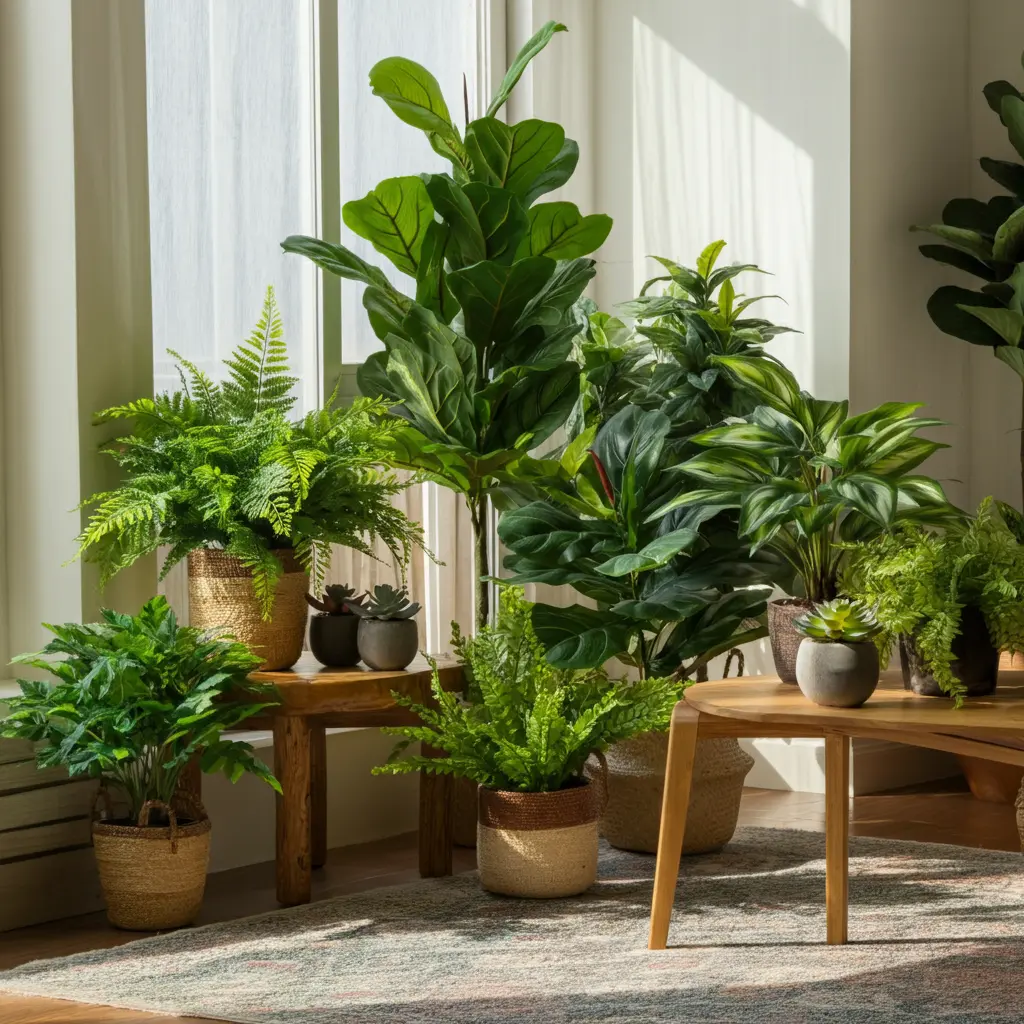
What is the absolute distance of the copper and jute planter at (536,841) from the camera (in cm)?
319

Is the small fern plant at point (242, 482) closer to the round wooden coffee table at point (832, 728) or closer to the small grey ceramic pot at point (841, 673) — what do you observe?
the round wooden coffee table at point (832, 728)

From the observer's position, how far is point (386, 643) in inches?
131

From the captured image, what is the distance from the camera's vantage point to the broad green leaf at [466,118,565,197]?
11.9 feet

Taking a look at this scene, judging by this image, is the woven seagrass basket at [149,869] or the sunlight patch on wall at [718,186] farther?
the sunlight patch on wall at [718,186]

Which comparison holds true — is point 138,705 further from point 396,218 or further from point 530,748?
point 396,218


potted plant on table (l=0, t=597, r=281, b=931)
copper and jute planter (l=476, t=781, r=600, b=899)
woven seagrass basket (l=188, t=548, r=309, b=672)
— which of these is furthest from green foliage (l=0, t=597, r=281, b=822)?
copper and jute planter (l=476, t=781, r=600, b=899)

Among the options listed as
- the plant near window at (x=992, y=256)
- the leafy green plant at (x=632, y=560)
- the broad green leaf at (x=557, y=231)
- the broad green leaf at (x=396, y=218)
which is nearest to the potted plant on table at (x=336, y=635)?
the leafy green plant at (x=632, y=560)

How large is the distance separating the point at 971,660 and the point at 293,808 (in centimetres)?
133

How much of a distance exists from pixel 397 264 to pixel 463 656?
0.90m

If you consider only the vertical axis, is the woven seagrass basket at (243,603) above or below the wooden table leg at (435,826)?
above

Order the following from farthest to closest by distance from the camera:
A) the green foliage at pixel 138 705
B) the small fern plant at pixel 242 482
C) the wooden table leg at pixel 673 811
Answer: the small fern plant at pixel 242 482, the green foliage at pixel 138 705, the wooden table leg at pixel 673 811

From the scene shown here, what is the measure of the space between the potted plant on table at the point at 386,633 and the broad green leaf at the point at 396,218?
0.80 meters

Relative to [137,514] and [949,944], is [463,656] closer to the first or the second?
[137,514]

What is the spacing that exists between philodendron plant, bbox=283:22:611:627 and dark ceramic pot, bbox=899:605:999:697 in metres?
1.22
